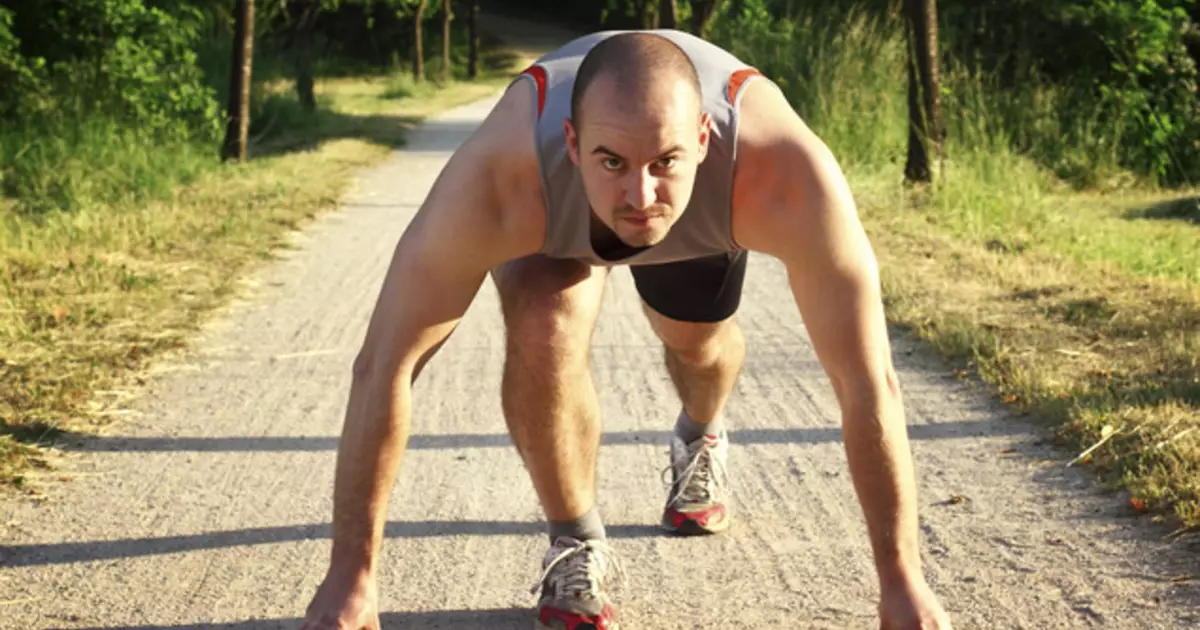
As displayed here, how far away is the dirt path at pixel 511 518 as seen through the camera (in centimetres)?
378

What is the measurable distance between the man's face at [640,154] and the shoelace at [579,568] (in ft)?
2.97

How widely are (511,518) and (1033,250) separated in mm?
5325

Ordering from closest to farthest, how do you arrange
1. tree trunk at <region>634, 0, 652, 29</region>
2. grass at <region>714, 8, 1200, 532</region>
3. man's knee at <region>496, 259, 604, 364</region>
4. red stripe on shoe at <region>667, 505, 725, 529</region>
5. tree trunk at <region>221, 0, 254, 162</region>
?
1. man's knee at <region>496, 259, 604, 364</region>
2. red stripe on shoe at <region>667, 505, 725, 529</region>
3. grass at <region>714, 8, 1200, 532</region>
4. tree trunk at <region>221, 0, 254, 162</region>
5. tree trunk at <region>634, 0, 652, 29</region>

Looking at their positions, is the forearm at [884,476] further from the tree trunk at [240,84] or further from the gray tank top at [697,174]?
the tree trunk at [240,84]

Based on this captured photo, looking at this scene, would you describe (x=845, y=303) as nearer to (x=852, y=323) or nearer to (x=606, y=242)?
(x=852, y=323)

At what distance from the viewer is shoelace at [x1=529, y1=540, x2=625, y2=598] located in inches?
144

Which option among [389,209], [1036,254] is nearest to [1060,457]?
[1036,254]

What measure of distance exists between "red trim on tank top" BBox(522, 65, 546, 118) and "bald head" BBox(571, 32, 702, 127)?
0.13 m

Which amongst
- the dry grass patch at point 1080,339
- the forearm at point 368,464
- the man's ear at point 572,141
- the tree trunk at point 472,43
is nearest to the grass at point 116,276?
the forearm at point 368,464

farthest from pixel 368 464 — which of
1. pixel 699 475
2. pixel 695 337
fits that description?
pixel 699 475

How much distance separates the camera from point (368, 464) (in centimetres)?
335

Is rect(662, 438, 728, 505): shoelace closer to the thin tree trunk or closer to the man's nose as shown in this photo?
the man's nose

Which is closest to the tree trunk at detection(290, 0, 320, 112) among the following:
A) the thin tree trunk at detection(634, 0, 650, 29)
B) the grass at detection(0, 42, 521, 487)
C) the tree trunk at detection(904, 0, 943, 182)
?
the grass at detection(0, 42, 521, 487)

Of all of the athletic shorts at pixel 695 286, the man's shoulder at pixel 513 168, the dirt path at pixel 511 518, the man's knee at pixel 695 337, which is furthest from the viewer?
the man's knee at pixel 695 337
